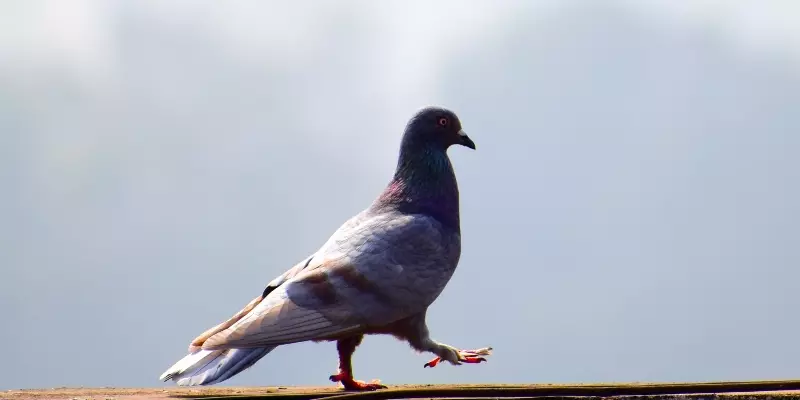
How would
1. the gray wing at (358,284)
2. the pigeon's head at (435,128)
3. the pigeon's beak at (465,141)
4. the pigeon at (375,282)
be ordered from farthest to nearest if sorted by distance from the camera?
the pigeon's beak at (465,141)
the pigeon's head at (435,128)
the gray wing at (358,284)
the pigeon at (375,282)

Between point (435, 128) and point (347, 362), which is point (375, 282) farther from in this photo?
point (435, 128)

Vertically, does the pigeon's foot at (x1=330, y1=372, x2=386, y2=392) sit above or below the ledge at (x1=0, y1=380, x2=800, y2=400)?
above

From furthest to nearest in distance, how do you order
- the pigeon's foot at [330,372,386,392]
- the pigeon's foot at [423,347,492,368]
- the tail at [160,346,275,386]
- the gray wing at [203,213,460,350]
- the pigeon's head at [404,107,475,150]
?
the pigeon's head at [404,107,475,150] → the pigeon's foot at [423,347,492,368] → the pigeon's foot at [330,372,386,392] → the gray wing at [203,213,460,350] → the tail at [160,346,275,386]

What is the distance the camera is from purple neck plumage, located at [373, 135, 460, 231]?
10.1 metres

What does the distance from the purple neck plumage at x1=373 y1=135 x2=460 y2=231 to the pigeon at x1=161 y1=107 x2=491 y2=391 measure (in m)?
0.01

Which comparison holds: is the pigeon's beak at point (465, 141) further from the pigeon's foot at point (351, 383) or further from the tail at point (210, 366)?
the tail at point (210, 366)

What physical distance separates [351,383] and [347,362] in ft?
0.67

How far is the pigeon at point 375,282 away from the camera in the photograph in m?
8.41

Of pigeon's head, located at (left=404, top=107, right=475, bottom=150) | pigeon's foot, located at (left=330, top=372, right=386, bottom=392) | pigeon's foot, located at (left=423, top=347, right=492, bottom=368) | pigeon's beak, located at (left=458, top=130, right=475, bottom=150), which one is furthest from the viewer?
pigeon's beak, located at (left=458, top=130, right=475, bottom=150)

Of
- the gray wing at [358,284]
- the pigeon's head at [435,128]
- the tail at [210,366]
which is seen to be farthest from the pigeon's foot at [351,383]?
the pigeon's head at [435,128]

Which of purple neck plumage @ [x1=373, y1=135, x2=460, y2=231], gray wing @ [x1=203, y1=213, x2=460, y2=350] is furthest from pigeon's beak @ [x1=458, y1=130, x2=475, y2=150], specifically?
gray wing @ [x1=203, y1=213, x2=460, y2=350]

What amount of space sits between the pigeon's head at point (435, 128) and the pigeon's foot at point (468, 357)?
2.18 metres

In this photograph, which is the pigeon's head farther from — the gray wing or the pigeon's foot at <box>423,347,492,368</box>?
the pigeon's foot at <box>423,347,492,368</box>

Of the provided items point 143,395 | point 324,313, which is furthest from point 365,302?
point 143,395
